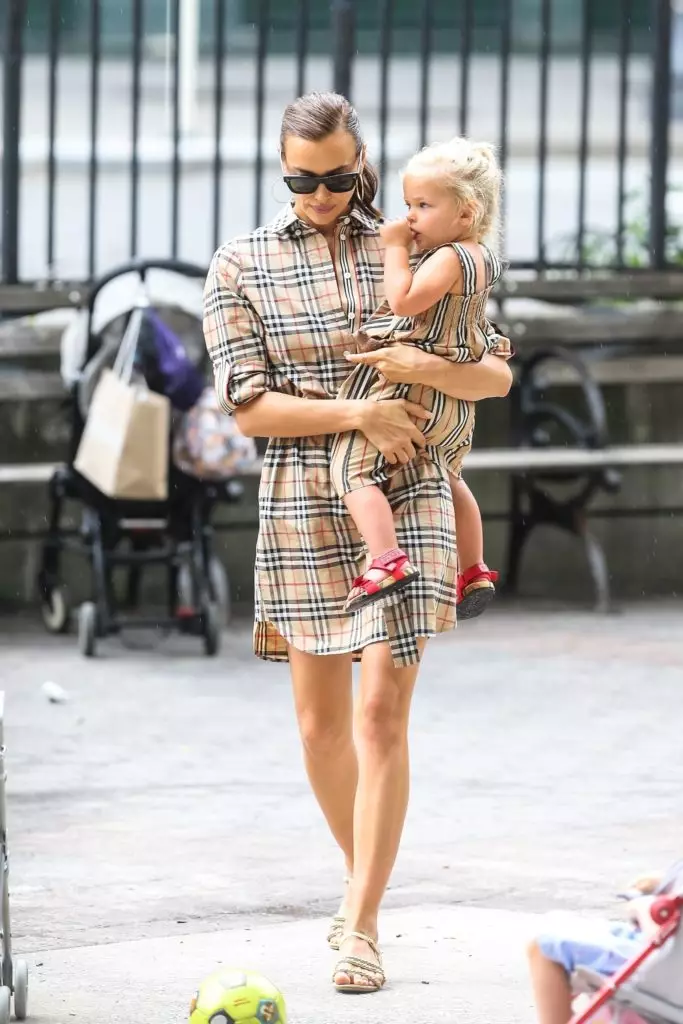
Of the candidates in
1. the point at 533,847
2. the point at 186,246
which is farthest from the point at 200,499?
the point at 186,246

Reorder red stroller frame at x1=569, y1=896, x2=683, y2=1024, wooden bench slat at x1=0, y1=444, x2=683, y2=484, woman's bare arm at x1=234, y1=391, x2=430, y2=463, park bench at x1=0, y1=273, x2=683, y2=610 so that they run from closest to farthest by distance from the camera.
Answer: red stroller frame at x1=569, y1=896, x2=683, y2=1024, woman's bare arm at x1=234, y1=391, x2=430, y2=463, wooden bench slat at x1=0, y1=444, x2=683, y2=484, park bench at x1=0, y1=273, x2=683, y2=610

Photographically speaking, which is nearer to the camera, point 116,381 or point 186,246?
point 116,381

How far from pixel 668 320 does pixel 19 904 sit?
18.9ft

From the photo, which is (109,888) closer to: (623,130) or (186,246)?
(623,130)

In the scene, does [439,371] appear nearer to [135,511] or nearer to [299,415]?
[299,415]

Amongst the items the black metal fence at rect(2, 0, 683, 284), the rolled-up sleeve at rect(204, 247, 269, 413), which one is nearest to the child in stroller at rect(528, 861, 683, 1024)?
the rolled-up sleeve at rect(204, 247, 269, 413)

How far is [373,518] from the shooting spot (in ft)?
13.1

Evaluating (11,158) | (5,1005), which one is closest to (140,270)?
(11,158)

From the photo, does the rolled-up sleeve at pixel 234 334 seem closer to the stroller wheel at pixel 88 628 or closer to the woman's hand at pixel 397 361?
the woman's hand at pixel 397 361

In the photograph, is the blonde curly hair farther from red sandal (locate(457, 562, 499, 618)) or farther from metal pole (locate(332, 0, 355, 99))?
metal pole (locate(332, 0, 355, 99))

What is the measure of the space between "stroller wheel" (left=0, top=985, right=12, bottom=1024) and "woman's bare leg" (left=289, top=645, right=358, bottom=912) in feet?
2.92

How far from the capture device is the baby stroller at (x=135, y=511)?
777 cm

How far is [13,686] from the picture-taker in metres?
7.26

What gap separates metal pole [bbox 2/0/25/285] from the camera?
350 inches
